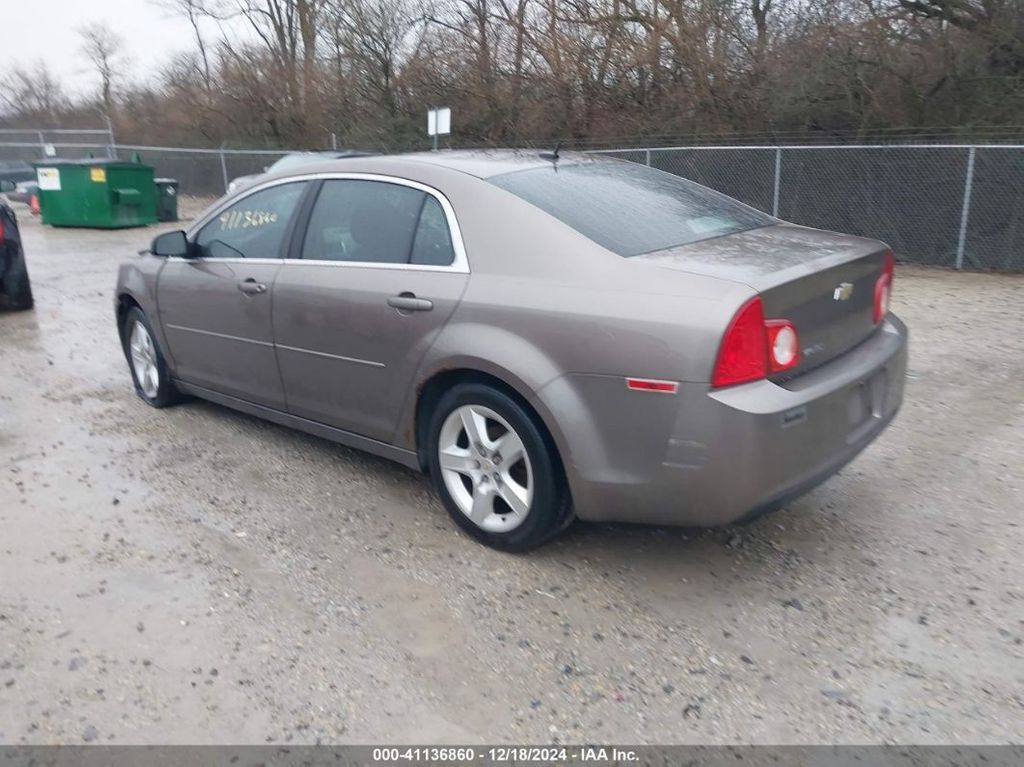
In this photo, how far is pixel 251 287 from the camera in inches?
189

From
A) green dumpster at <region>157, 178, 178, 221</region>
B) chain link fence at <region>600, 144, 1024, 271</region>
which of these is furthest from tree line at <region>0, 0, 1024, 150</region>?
green dumpster at <region>157, 178, 178, 221</region>

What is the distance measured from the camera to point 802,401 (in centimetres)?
324

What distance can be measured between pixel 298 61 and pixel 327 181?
2551 centimetres

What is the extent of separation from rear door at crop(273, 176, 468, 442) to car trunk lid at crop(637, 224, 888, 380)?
994mm

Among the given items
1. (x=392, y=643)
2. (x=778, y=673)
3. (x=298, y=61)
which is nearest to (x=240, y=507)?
(x=392, y=643)

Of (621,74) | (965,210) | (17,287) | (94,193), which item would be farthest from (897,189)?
(94,193)

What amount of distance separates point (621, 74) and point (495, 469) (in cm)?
1492

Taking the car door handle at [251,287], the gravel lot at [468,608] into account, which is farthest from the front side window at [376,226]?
the gravel lot at [468,608]

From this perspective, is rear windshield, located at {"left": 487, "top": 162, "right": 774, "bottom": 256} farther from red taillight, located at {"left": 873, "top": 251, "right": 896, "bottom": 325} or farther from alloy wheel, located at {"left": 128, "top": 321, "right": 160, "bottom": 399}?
alloy wheel, located at {"left": 128, "top": 321, "right": 160, "bottom": 399}

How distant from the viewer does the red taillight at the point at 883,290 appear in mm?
3994

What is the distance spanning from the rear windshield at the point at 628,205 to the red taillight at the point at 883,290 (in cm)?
61

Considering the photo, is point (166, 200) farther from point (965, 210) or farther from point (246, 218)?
point (246, 218)

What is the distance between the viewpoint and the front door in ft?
15.7

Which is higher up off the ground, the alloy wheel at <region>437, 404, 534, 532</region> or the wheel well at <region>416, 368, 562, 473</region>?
the wheel well at <region>416, 368, 562, 473</region>
